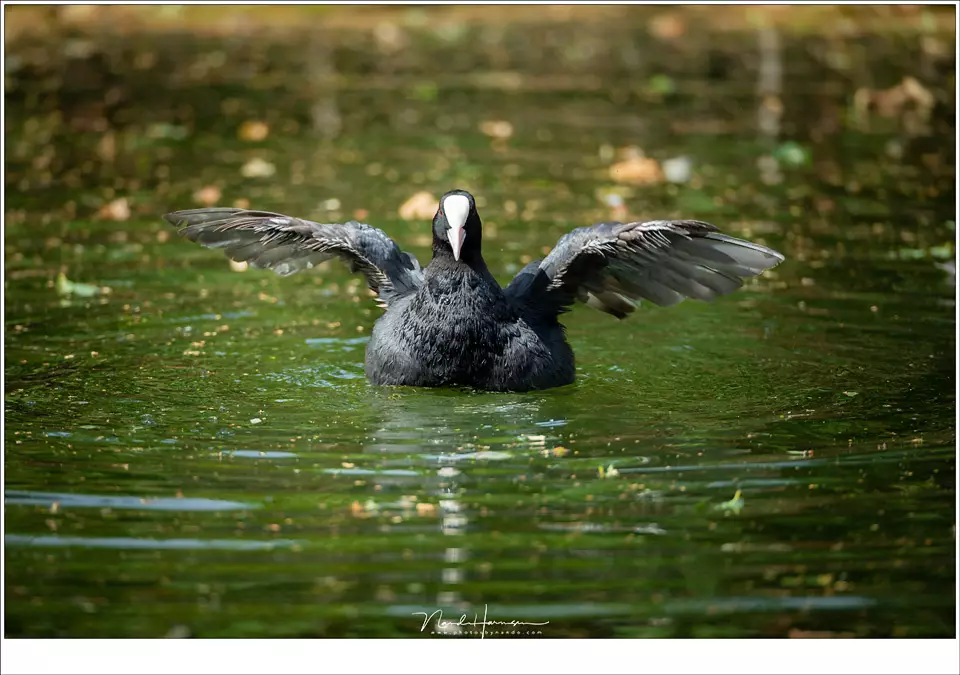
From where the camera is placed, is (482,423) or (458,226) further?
(458,226)

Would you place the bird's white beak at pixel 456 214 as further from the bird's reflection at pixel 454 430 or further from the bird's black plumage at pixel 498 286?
the bird's reflection at pixel 454 430

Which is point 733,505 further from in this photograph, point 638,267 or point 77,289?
point 77,289

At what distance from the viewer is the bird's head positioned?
800 centimetres

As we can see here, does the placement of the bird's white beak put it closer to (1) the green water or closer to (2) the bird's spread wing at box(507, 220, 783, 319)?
(2) the bird's spread wing at box(507, 220, 783, 319)

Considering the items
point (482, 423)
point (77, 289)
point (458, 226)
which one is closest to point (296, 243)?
point (458, 226)

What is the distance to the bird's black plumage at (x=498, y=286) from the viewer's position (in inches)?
319

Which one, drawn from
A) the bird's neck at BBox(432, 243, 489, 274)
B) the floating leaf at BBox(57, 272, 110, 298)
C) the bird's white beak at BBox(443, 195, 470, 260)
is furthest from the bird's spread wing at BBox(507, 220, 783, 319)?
the floating leaf at BBox(57, 272, 110, 298)

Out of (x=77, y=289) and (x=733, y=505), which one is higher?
(x=77, y=289)

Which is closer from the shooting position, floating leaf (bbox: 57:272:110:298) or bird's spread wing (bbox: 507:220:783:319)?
bird's spread wing (bbox: 507:220:783:319)

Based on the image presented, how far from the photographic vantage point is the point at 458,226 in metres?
8.00

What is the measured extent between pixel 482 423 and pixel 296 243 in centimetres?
200

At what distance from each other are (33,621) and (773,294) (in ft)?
22.3

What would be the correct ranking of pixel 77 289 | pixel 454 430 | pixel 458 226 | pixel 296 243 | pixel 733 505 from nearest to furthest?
pixel 733 505
pixel 454 430
pixel 458 226
pixel 296 243
pixel 77 289

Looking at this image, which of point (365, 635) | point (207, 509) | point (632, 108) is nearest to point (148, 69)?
point (632, 108)
